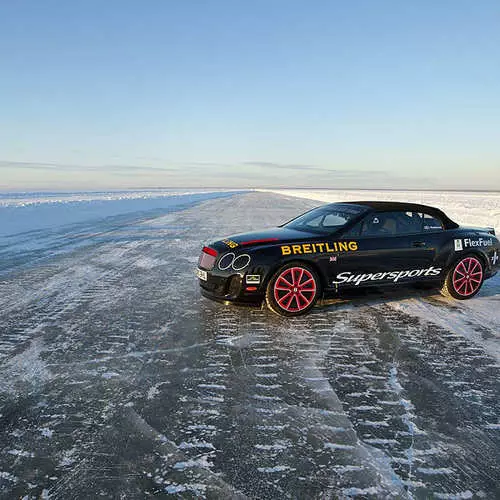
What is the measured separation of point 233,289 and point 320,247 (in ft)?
4.12

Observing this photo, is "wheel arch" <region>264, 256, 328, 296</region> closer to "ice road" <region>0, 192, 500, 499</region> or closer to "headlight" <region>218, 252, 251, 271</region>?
"headlight" <region>218, 252, 251, 271</region>

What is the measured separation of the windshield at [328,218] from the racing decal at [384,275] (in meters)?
0.67

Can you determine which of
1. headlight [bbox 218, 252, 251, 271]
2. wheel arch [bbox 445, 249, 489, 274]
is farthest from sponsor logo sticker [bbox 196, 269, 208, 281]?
wheel arch [bbox 445, 249, 489, 274]

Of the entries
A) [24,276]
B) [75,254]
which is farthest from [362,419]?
[75,254]

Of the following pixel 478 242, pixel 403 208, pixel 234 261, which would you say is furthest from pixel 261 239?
pixel 478 242

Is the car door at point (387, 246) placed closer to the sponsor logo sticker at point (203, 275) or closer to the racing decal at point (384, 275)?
the racing decal at point (384, 275)

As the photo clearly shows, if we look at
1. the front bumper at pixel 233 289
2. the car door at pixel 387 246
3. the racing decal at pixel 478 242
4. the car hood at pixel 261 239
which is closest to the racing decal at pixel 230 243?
the car hood at pixel 261 239

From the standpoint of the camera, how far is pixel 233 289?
4.80m

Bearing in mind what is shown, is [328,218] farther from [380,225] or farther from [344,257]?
[344,257]

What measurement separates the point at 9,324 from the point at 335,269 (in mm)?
4016

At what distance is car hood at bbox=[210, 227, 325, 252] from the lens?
4961 mm

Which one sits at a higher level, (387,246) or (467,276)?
(387,246)

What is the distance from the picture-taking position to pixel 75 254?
28.3ft

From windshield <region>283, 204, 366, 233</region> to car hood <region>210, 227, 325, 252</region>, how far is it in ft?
0.92
